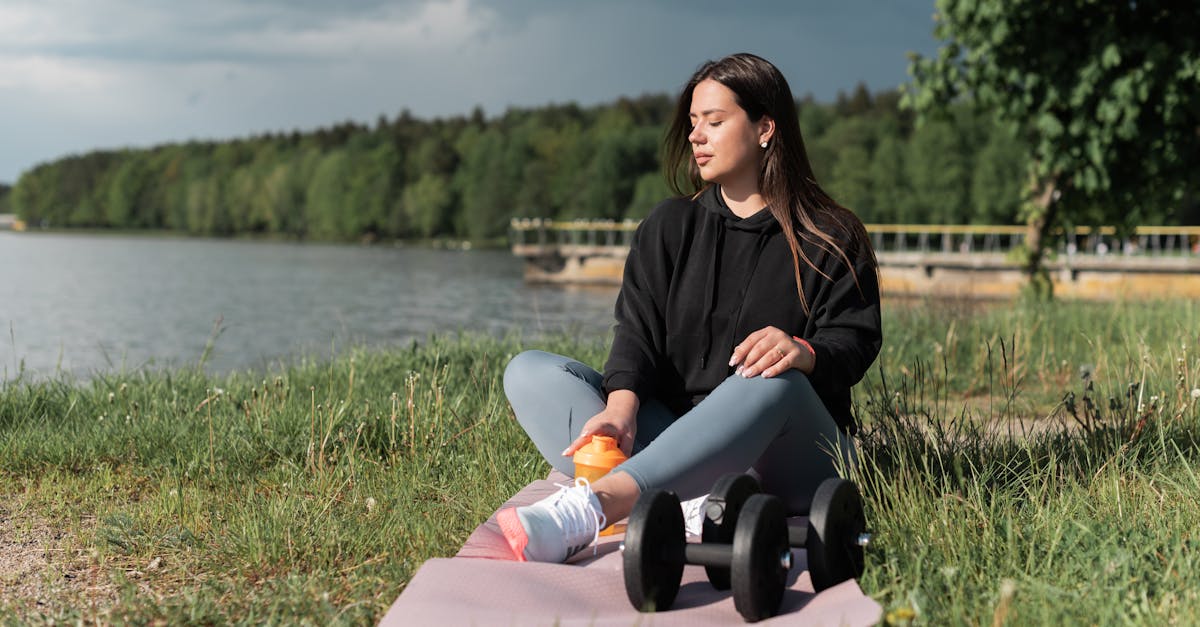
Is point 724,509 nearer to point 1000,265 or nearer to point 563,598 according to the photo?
point 563,598

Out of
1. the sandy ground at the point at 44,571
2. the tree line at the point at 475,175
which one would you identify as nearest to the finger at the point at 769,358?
the sandy ground at the point at 44,571

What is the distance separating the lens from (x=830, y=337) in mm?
2816

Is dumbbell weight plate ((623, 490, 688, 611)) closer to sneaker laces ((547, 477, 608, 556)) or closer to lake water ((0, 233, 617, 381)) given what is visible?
sneaker laces ((547, 477, 608, 556))

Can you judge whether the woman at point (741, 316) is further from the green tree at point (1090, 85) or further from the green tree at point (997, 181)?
the green tree at point (997, 181)

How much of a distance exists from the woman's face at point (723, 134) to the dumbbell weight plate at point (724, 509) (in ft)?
3.37

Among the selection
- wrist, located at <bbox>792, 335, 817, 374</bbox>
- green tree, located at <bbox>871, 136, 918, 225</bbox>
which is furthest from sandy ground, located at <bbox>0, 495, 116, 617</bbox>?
green tree, located at <bbox>871, 136, 918, 225</bbox>

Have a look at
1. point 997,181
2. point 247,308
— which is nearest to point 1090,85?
point 247,308

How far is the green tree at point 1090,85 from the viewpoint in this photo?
8.83 metres

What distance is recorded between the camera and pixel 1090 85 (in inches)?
358

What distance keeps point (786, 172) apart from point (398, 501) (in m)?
1.49

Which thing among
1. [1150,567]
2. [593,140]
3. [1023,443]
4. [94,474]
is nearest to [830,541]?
[1150,567]

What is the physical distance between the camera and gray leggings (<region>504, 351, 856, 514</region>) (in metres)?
2.53

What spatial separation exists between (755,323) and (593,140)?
87.1 m

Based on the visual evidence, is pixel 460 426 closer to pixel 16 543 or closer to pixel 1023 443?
pixel 16 543
